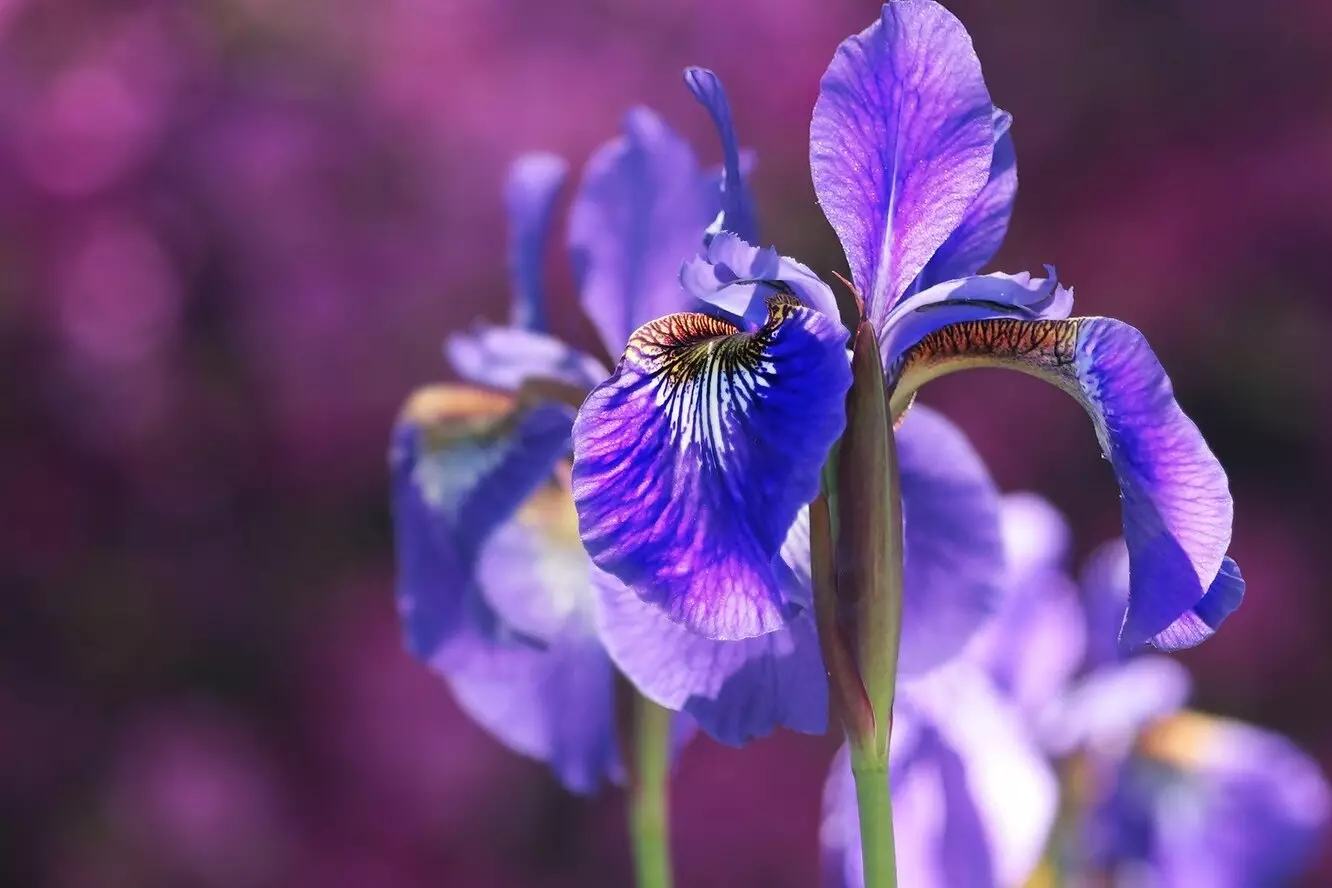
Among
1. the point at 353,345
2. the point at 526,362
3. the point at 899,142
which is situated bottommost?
the point at 353,345

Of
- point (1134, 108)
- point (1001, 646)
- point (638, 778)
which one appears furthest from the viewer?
point (1134, 108)

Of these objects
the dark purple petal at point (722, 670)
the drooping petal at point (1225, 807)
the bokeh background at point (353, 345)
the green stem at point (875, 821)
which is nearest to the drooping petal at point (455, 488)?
the dark purple petal at point (722, 670)

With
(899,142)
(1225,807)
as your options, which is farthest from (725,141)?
(1225,807)

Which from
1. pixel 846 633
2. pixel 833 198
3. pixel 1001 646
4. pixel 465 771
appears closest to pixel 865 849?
pixel 846 633

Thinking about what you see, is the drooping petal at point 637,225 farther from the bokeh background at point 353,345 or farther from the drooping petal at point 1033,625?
the bokeh background at point 353,345

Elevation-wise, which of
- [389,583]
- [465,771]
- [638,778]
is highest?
[638,778]

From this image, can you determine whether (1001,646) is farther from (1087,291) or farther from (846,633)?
(1087,291)

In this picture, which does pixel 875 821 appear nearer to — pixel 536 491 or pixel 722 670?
pixel 722 670
